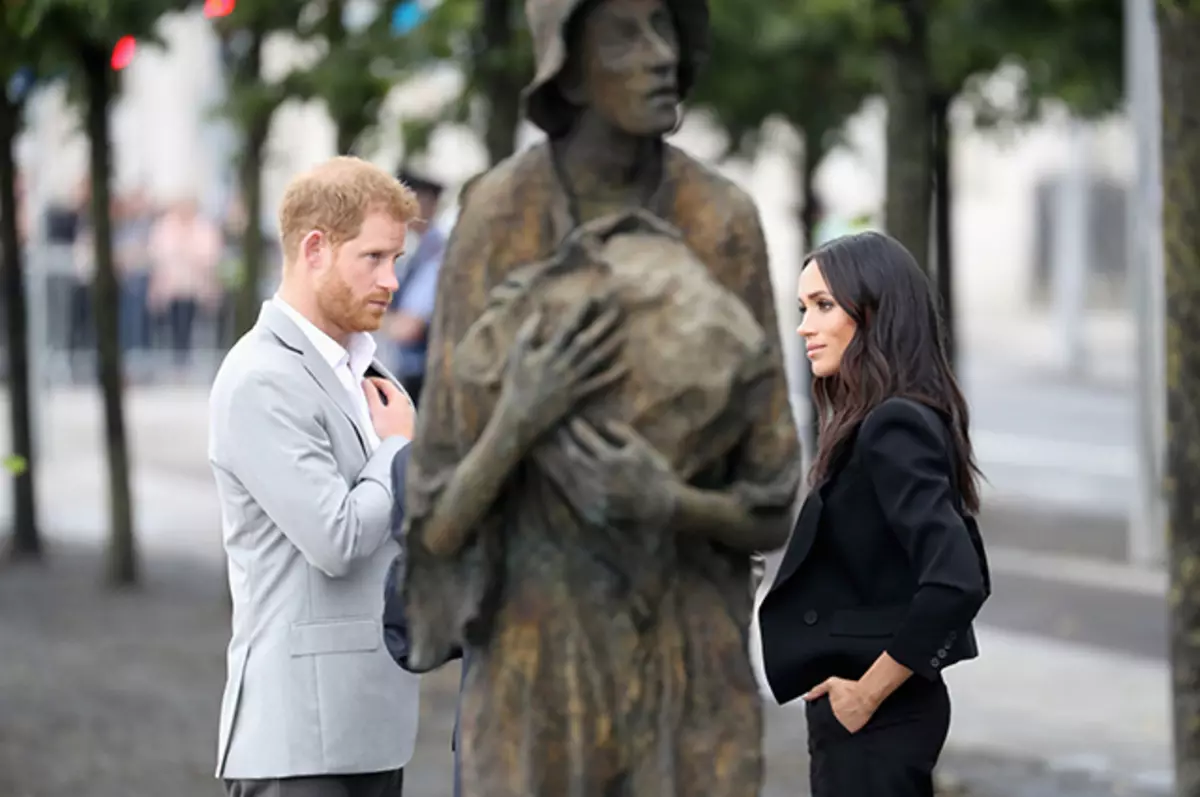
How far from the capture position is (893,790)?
449cm

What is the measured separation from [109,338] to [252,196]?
111cm

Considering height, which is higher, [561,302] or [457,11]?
[457,11]

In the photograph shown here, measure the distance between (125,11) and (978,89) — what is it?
21.1 ft

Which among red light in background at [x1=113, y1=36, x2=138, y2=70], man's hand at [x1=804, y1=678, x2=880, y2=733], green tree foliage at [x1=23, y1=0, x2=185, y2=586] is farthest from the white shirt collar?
green tree foliage at [x1=23, y1=0, x2=185, y2=586]

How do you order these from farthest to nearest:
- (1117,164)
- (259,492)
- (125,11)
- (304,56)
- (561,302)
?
(1117,164)
(304,56)
(125,11)
(259,492)
(561,302)

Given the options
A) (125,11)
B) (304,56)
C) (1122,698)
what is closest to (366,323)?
(1122,698)

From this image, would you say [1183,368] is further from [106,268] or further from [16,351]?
[16,351]

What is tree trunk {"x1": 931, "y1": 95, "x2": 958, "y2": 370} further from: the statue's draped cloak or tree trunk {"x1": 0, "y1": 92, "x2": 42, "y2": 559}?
the statue's draped cloak

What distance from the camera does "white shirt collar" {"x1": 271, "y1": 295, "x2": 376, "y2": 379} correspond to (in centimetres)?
434

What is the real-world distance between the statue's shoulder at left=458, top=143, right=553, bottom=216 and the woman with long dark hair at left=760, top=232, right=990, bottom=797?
953 millimetres

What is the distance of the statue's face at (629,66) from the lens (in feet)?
12.0

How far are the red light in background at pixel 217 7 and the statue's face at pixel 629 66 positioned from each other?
281 inches

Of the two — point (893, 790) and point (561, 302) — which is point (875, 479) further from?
point (561, 302)

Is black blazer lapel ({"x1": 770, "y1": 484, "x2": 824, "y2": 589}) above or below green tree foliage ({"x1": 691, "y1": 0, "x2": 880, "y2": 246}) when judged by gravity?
below
